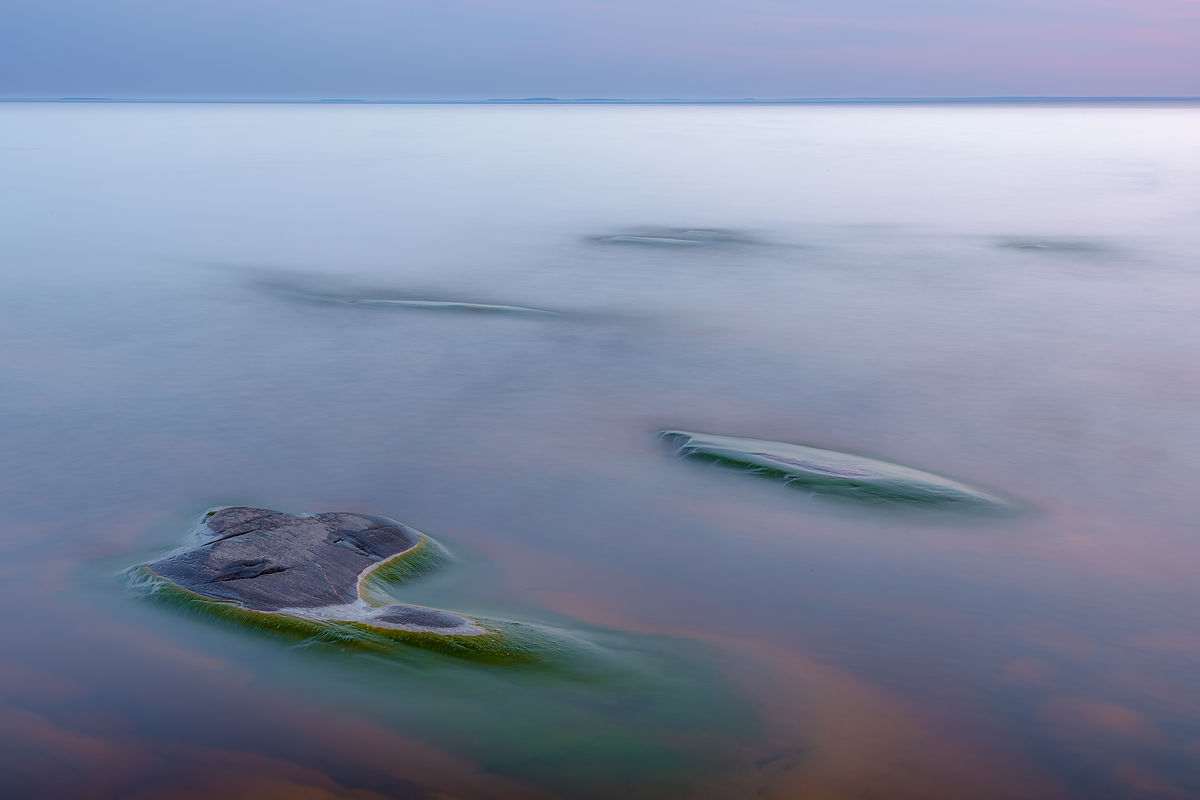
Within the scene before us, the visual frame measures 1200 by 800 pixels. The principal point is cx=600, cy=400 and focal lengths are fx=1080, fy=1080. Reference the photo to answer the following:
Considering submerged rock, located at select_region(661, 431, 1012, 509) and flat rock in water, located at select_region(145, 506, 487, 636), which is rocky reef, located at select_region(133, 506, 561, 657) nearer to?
flat rock in water, located at select_region(145, 506, 487, 636)

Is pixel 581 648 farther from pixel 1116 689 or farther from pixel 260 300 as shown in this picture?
pixel 260 300

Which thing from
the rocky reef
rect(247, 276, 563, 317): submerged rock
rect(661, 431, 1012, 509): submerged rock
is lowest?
the rocky reef

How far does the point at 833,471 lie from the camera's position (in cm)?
811

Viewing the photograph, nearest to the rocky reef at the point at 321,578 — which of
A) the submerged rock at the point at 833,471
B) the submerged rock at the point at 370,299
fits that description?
the submerged rock at the point at 833,471

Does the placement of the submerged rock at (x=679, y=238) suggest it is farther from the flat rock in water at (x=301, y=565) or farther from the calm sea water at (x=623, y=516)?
the flat rock in water at (x=301, y=565)

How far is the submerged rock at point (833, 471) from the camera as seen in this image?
7.73 metres

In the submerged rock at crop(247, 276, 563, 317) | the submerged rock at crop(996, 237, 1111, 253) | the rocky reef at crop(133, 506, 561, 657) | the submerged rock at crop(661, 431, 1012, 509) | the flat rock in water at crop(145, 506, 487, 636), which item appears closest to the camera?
the rocky reef at crop(133, 506, 561, 657)

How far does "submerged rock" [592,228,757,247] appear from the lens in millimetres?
21969

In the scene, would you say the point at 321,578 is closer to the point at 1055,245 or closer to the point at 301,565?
the point at 301,565

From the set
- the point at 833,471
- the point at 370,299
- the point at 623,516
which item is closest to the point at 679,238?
the point at 370,299

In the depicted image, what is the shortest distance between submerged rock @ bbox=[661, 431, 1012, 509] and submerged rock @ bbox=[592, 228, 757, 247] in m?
13.3

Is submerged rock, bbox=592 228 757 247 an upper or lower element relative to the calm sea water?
upper

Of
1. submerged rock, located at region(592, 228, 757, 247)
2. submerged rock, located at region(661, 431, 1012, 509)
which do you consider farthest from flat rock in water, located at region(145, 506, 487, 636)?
submerged rock, located at region(592, 228, 757, 247)

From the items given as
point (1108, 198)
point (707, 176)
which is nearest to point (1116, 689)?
point (1108, 198)
